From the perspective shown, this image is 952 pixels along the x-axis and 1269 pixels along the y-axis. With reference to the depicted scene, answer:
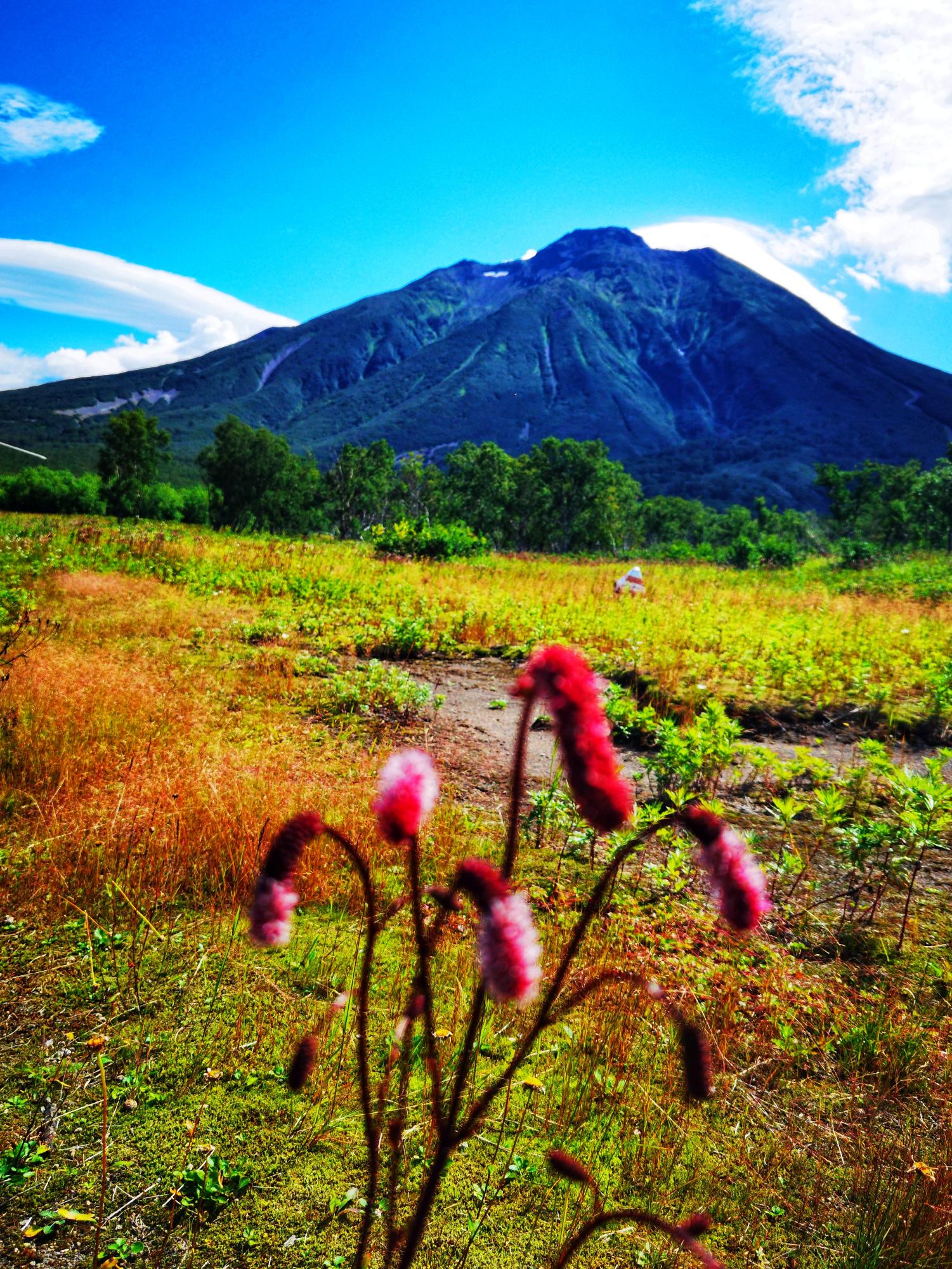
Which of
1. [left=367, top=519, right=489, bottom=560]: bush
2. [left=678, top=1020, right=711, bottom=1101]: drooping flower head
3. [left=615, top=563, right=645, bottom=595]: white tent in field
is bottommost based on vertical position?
[left=678, top=1020, right=711, bottom=1101]: drooping flower head

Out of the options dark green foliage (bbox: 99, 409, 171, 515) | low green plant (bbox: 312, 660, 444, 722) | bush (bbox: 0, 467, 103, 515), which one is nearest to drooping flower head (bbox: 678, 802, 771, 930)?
low green plant (bbox: 312, 660, 444, 722)

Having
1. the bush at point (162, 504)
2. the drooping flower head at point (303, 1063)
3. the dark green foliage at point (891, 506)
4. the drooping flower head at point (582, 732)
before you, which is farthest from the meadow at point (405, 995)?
the bush at point (162, 504)

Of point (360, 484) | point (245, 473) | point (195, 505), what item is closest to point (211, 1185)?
point (245, 473)

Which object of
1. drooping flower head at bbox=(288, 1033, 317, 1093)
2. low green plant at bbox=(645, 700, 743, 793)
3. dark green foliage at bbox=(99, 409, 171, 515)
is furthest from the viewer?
dark green foliage at bbox=(99, 409, 171, 515)

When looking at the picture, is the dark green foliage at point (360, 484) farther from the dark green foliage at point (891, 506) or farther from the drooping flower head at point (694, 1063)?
the drooping flower head at point (694, 1063)

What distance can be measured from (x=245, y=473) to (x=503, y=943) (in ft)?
197

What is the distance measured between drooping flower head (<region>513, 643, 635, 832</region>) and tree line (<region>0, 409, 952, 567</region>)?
3220 centimetres

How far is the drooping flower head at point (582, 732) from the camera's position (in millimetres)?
659

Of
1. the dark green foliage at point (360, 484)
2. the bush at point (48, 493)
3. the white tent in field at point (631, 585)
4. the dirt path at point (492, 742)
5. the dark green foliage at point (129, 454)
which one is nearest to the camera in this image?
the dirt path at point (492, 742)

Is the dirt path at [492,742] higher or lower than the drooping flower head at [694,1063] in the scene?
lower

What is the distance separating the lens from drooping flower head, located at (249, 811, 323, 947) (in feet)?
2.51

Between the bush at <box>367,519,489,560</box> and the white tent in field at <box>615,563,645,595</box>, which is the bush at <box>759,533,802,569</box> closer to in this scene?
the bush at <box>367,519,489,560</box>

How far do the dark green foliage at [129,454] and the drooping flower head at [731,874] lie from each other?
48059 mm

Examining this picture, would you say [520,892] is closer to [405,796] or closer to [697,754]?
[405,796]
